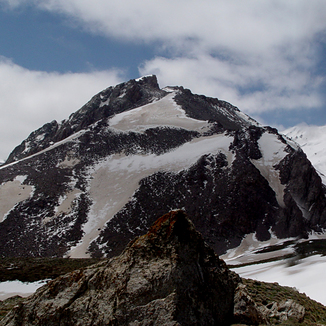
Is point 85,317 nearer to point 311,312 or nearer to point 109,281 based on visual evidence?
point 109,281

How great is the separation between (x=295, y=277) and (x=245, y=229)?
3805 centimetres

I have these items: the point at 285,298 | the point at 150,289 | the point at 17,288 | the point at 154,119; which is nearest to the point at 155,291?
the point at 150,289

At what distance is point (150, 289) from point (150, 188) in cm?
6285

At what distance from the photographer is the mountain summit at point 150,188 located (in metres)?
57.8

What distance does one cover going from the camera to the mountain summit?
5778 centimetres

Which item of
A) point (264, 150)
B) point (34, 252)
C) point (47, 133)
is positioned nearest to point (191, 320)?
point (34, 252)

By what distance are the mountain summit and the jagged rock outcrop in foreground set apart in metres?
45.3

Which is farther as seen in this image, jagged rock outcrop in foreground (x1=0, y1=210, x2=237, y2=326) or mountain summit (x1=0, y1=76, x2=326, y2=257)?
mountain summit (x1=0, y1=76, x2=326, y2=257)

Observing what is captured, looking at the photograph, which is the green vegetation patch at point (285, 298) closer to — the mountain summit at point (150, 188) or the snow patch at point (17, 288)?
the snow patch at point (17, 288)

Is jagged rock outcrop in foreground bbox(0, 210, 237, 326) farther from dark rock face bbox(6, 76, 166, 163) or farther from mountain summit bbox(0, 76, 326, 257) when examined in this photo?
dark rock face bbox(6, 76, 166, 163)

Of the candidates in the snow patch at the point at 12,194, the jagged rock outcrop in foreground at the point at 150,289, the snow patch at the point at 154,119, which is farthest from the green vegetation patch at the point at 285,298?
the snow patch at the point at 154,119

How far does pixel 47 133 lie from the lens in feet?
418

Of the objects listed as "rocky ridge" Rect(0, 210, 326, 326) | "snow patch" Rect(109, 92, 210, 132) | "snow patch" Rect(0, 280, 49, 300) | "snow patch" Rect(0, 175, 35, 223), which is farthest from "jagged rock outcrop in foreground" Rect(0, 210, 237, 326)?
"snow patch" Rect(109, 92, 210, 132)

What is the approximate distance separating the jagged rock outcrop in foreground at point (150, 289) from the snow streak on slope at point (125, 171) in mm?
50827
